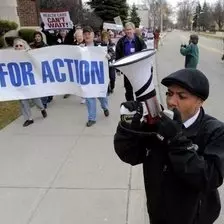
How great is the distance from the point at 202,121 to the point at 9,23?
49.8 ft

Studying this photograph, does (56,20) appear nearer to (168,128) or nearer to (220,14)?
(168,128)

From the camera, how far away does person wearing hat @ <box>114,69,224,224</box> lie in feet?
5.52

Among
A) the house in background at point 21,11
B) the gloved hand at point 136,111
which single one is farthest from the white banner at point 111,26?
the gloved hand at point 136,111

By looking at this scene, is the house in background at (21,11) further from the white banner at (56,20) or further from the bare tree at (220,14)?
the bare tree at (220,14)

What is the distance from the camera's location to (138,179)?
4355 millimetres

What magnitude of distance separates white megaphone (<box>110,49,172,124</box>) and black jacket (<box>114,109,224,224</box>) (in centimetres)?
17

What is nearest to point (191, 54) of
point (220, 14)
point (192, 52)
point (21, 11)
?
point (192, 52)

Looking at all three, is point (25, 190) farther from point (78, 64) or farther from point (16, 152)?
point (78, 64)

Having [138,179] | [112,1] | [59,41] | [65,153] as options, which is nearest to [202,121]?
[138,179]

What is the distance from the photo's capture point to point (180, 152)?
65.6 inches

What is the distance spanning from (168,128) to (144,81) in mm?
274

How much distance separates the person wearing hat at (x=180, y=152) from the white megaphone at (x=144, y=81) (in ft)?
0.12

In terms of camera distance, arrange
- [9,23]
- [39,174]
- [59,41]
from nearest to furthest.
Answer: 1. [39,174]
2. [59,41]
3. [9,23]

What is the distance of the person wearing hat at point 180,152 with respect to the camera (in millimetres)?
1684
